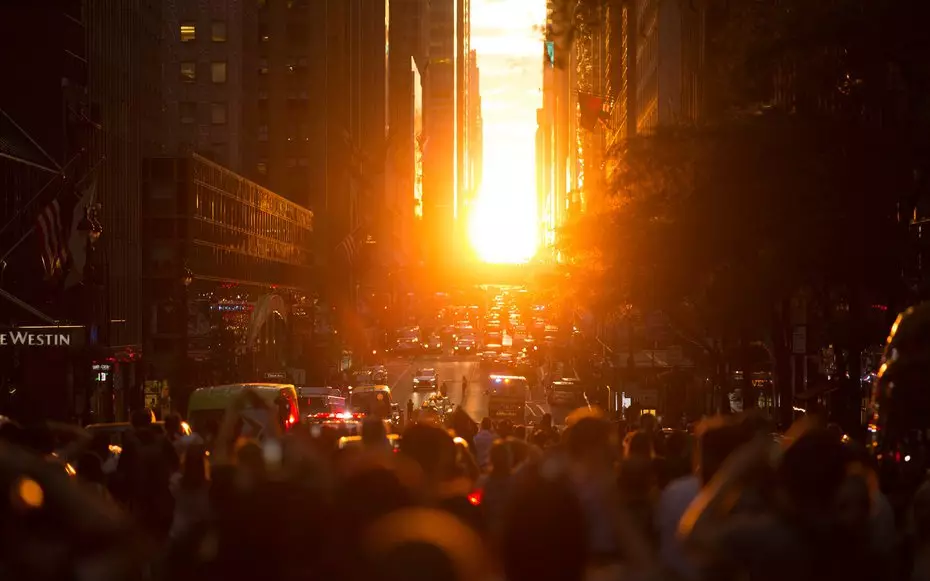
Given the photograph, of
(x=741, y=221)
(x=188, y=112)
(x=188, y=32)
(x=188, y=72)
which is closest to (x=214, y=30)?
(x=188, y=32)

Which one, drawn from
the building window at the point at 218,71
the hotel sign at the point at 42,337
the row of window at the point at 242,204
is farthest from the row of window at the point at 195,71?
the hotel sign at the point at 42,337

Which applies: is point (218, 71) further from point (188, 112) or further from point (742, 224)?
point (742, 224)

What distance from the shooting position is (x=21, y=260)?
52.8 m

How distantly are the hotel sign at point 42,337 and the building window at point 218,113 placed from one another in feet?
237

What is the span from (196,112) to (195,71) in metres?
2.91

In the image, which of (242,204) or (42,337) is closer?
(42,337)

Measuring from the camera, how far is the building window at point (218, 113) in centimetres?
11481

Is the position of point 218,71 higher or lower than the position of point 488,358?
higher

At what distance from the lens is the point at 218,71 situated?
114250 mm

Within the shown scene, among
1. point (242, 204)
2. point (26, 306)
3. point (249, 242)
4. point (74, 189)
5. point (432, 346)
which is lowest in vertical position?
point (432, 346)

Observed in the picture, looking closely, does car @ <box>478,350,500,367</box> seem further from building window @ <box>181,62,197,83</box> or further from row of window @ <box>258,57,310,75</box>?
building window @ <box>181,62,197,83</box>

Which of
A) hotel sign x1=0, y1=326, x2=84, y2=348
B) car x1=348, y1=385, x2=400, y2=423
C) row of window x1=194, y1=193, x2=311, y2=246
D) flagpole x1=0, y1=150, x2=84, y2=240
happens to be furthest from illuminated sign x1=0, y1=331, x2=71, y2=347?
row of window x1=194, y1=193, x2=311, y2=246

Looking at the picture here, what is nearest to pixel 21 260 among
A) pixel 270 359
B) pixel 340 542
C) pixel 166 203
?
pixel 166 203

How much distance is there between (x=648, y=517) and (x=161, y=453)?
267 inches
